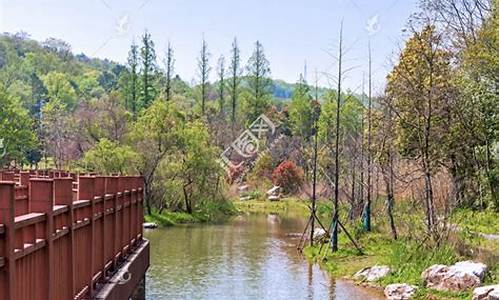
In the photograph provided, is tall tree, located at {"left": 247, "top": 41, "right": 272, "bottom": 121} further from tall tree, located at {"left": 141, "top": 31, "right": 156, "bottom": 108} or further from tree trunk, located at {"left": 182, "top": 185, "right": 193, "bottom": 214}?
tree trunk, located at {"left": 182, "top": 185, "right": 193, "bottom": 214}

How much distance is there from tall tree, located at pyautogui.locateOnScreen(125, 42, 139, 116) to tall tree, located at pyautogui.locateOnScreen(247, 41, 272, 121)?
7.64 meters

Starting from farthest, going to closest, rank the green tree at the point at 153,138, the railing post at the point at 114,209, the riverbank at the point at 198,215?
the green tree at the point at 153,138
the riverbank at the point at 198,215
the railing post at the point at 114,209

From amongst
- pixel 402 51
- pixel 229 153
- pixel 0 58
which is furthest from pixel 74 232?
pixel 0 58

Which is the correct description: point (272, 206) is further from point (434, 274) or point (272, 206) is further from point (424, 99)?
point (434, 274)

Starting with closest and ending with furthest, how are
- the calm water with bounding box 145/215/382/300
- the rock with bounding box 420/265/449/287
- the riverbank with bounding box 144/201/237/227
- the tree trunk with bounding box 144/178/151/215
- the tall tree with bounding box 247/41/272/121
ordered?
the rock with bounding box 420/265/449/287
the calm water with bounding box 145/215/382/300
the riverbank with bounding box 144/201/237/227
the tree trunk with bounding box 144/178/151/215
the tall tree with bounding box 247/41/272/121

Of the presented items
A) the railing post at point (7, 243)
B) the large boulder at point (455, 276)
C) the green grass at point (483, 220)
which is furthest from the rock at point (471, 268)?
the railing post at point (7, 243)

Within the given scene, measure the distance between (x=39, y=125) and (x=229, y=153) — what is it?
10.9 meters

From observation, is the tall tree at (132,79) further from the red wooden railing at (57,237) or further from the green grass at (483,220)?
the red wooden railing at (57,237)

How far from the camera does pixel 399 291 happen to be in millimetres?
10305

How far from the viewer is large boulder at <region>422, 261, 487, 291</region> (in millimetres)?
9617

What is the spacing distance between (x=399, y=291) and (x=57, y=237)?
7259mm

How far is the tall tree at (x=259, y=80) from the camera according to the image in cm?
4331

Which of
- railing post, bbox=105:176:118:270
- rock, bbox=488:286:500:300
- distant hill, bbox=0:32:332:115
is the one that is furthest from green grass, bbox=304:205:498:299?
distant hill, bbox=0:32:332:115

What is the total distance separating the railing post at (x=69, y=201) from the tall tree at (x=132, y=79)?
35015 mm
